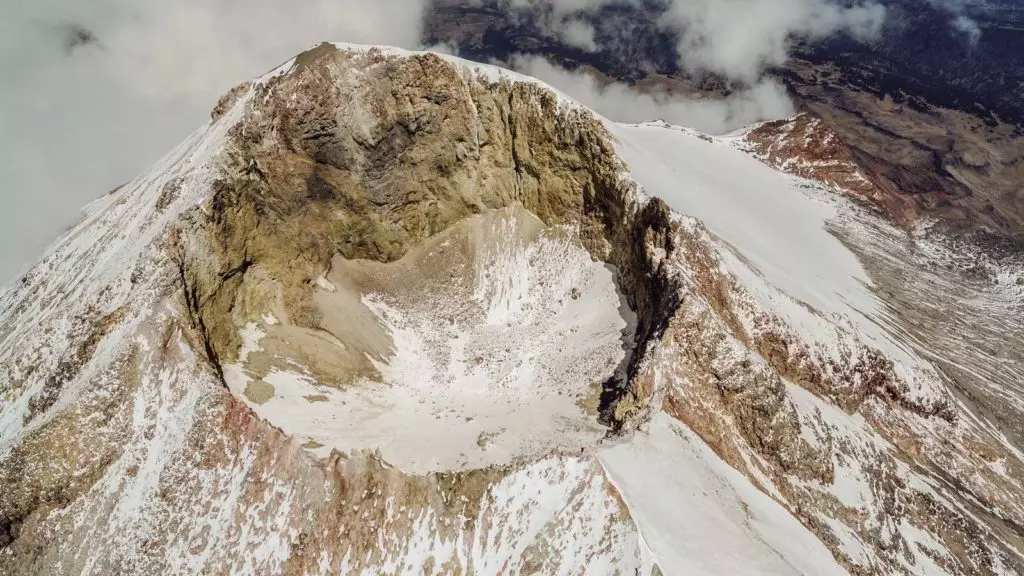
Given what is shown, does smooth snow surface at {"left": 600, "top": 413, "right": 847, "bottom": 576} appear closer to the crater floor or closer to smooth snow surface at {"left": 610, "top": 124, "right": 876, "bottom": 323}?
the crater floor

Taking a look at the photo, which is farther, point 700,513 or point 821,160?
point 821,160

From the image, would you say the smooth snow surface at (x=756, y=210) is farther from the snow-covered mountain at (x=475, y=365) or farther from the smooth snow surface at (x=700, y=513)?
the smooth snow surface at (x=700, y=513)

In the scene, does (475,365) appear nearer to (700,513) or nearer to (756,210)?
(700,513)

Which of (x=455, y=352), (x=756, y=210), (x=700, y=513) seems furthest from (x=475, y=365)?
(x=756, y=210)

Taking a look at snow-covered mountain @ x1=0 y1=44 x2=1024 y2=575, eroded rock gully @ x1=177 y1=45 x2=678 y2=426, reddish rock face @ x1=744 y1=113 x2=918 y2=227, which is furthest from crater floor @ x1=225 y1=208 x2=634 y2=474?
reddish rock face @ x1=744 y1=113 x2=918 y2=227

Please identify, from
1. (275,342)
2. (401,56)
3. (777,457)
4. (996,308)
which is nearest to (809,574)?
(777,457)

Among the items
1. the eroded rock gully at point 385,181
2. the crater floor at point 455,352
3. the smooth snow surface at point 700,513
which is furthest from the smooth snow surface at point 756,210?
the smooth snow surface at point 700,513
